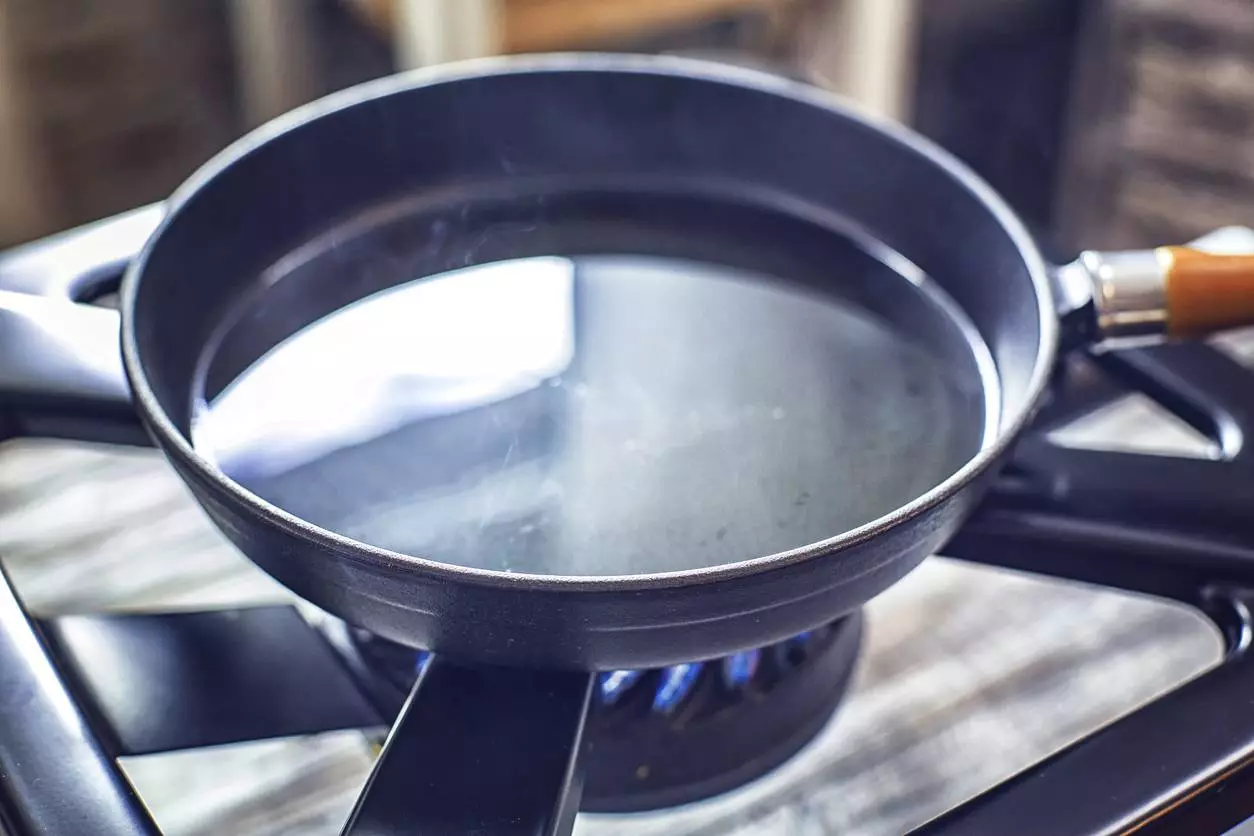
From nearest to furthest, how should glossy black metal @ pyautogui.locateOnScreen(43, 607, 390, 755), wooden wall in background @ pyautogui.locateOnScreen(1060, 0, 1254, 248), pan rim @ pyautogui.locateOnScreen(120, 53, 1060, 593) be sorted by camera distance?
1. pan rim @ pyautogui.locateOnScreen(120, 53, 1060, 593)
2. glossy black metal @ pyautogui.locateOnScreen(43, 607, 390, 755)
3. wooden wall in background @ pyautogui.locateOnScreen(1060, 0, 1254, 248)

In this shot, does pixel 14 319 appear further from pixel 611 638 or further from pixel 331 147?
pixel 611 638

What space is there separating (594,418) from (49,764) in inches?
9.7

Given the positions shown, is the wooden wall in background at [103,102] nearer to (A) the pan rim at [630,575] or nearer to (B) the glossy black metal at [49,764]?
(A) the pan rim at [630,575]

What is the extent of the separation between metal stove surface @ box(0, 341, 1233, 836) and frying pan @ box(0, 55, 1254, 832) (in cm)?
11

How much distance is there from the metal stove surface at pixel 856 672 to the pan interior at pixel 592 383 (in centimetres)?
11

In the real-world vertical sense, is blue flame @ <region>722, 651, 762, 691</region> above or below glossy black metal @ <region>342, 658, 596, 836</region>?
below

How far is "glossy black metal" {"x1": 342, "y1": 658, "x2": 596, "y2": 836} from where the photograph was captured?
0.39 m

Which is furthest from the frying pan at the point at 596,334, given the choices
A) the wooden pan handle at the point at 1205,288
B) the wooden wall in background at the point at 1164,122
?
the wooden wall in background at the point at 1164,122

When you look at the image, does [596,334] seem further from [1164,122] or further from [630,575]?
[1164,122]

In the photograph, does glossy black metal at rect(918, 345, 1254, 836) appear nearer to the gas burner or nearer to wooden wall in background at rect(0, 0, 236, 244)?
the gas burner

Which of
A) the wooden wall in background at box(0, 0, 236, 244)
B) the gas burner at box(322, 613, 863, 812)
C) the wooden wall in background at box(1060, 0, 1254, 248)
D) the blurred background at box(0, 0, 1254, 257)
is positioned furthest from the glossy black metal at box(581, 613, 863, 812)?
the wooden wall in background at box(0, 0, 236, 244)

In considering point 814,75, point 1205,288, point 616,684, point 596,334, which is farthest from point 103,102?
point 1205,288

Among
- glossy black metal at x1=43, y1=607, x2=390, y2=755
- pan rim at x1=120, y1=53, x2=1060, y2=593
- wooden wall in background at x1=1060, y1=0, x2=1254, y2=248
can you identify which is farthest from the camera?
wooden wall in background at x1=1060, y1=0, x2=1254, y2=248

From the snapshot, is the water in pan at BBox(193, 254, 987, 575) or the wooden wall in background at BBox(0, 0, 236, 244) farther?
the wooden wall in background at BBox(0, 0, 236, 244)
